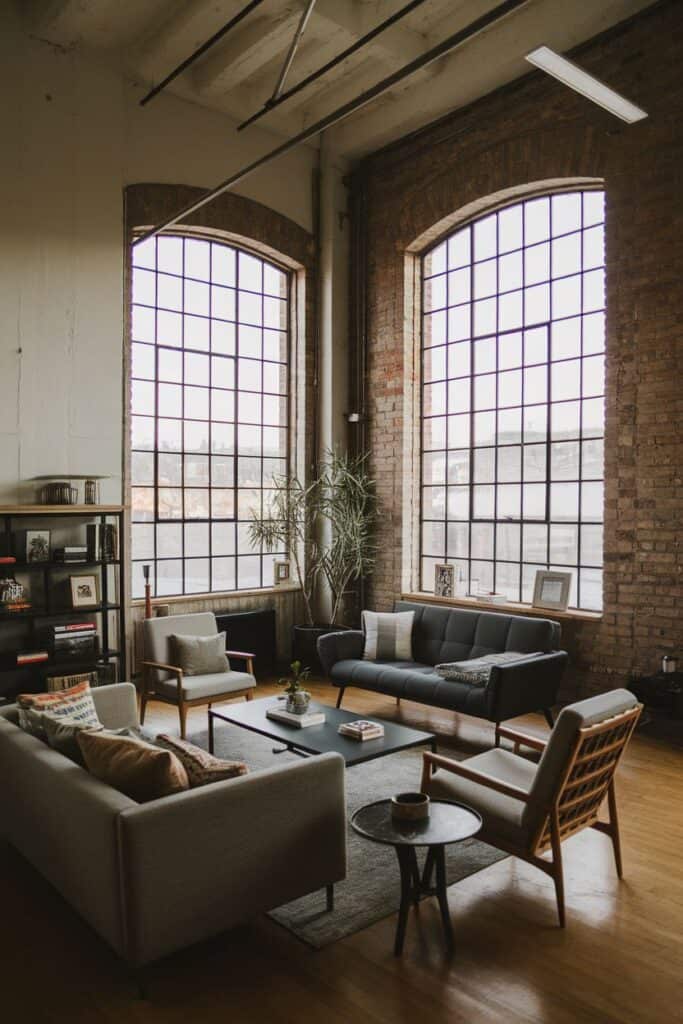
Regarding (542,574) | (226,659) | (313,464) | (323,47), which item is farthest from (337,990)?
(323,47)

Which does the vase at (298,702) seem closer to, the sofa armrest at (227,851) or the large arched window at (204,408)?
the sofa armrest at (227,851)

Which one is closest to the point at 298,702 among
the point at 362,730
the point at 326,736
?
the point at 326,736

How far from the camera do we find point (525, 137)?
23.7ft

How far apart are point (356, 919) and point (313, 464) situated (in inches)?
239

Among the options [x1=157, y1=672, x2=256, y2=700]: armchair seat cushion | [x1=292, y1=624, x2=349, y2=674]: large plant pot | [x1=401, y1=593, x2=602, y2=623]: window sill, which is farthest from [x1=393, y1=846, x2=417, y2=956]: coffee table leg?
[x1=292, y1=624, x2=349, y2=674]: large plant pot

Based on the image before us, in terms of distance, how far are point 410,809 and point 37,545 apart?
14.9ft

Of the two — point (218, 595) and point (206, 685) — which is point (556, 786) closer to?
point (206, 685)

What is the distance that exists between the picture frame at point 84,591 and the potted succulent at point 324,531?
1790mm

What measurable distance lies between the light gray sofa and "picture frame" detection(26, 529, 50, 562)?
3.22 metres

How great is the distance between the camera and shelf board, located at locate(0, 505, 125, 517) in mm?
6188

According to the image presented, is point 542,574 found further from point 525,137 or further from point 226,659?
point 525,137

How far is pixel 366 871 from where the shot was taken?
3.82 metres

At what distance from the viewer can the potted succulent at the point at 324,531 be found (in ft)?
27.0

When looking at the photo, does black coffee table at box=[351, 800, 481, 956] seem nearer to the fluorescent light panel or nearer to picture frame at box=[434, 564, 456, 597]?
the fluorescent light panel
